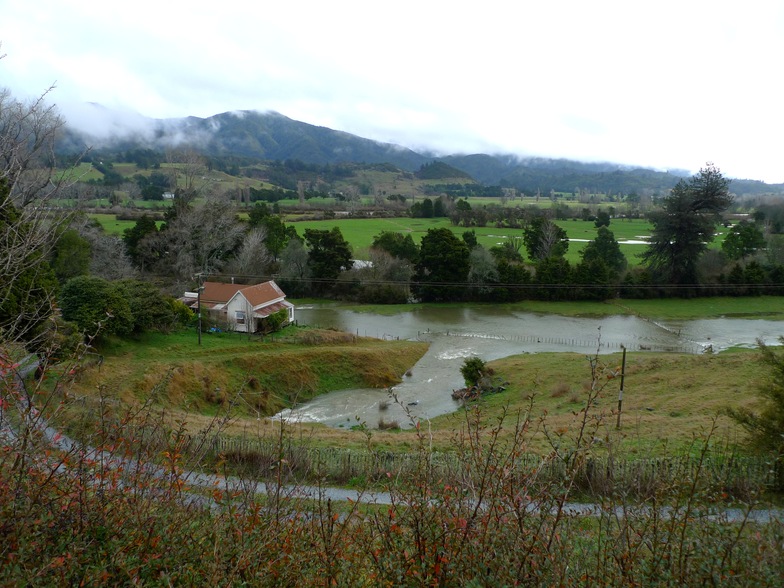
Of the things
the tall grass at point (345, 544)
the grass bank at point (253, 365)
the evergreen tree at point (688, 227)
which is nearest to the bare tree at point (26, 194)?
the tall grass at point (345, 544)

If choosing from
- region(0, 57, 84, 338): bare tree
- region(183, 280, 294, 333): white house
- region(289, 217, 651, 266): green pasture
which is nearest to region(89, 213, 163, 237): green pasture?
region(289, 217, 651, 266): green pasture

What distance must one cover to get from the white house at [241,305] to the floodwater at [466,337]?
406 cm

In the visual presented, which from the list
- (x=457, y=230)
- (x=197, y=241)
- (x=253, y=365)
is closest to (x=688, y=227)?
(x=457, y=230)

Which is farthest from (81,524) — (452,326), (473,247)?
(473,247)

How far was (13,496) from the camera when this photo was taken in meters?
3.14

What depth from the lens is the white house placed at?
2617cm

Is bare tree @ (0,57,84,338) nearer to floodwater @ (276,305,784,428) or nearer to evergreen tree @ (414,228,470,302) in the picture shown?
floodwater @ (276,305,784,428)

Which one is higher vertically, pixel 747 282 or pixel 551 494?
pixel 551 494

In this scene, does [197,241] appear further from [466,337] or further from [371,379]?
[371,379]

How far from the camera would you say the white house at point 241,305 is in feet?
85.9

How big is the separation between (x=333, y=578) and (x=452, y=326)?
2945 cm

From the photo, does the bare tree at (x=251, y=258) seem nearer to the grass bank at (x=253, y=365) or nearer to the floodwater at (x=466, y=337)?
the floodwater at (x=466, y=337)

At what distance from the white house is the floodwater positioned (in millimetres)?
4063

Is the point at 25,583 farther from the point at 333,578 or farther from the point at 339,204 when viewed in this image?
the point at 339,204
